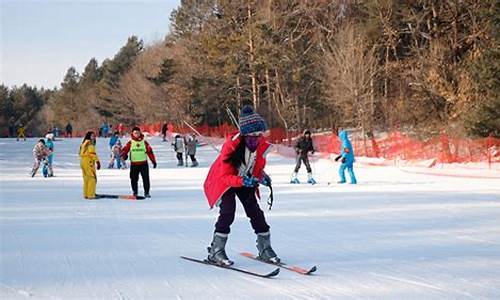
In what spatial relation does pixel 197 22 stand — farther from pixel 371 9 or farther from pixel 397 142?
pixel 397 142

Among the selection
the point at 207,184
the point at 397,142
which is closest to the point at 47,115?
the point at 397,142

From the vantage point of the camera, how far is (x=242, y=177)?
710 cm

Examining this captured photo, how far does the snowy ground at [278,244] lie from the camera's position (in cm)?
625

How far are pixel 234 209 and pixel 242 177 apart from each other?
1.40ft

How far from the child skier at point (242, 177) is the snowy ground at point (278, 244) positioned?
1.02ft

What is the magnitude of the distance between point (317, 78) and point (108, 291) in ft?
122

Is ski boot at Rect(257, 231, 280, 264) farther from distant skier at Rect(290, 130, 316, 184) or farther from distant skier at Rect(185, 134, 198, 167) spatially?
distant skier at Rect(185, 134, 198, 167)

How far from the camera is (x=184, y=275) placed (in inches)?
271

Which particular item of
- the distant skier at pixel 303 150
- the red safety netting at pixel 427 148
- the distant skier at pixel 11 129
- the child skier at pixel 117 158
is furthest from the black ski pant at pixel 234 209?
the distant skier at pixel 11 129

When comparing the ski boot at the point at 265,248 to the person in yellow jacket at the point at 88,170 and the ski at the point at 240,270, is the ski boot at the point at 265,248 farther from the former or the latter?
the person in yellow jacket at the point at 88,170

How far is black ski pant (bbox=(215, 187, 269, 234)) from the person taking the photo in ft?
24.0

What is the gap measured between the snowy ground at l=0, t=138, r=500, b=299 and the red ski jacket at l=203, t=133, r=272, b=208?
820mm

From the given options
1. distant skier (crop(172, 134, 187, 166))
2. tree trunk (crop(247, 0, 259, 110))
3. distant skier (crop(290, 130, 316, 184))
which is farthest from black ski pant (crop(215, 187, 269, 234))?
tree trunk (crop(247, 0, 259, 110))

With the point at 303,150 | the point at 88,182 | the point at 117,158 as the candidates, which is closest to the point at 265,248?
the point at 88,182
